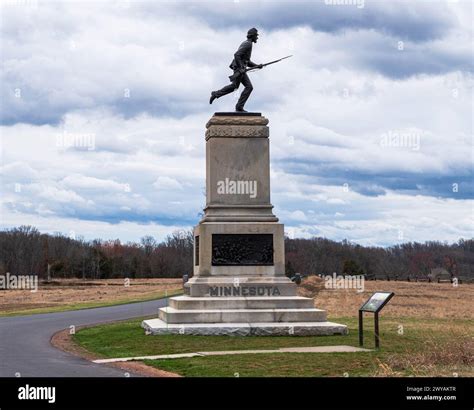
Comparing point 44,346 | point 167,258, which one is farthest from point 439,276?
point 44,346

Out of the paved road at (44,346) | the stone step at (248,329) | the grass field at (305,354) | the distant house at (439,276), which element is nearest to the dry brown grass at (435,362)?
the grass field at (305,354)

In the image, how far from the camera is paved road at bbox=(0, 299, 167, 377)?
12.6 m

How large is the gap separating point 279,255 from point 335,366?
26.7 ft

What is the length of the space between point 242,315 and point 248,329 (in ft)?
2.81

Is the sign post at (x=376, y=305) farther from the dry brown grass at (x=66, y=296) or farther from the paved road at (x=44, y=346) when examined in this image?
the dry brown grass at (x=66, y=296)

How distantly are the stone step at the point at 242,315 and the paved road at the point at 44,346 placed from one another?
3337 mm

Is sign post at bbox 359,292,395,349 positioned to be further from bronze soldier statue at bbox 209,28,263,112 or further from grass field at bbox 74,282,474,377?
bronze soldier statue at bbox 209,28,263,112

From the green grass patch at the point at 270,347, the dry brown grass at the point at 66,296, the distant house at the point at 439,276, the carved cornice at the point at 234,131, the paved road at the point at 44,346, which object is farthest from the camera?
the distant house at the point at 439,276

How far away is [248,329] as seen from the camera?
1869 cm

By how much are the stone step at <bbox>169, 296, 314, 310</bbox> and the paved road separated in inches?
145

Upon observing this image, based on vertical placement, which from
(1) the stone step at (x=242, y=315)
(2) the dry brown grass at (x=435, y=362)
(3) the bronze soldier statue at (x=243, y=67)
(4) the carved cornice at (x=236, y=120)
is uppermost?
(3) the bronze soldier statue at (x=243, y=67)

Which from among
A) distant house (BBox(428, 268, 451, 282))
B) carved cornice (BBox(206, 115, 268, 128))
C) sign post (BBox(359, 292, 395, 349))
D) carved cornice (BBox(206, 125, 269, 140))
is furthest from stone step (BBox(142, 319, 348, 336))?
distant house (BBox(428, 268, 451, 282))

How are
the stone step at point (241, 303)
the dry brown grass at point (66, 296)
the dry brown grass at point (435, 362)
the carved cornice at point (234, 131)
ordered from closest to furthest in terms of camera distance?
the dry brown grass at point (435, 362) < the stone step at point (241, 303) < the carved cornice at point (234, 131) < the dry brown grass at point (66, 296)

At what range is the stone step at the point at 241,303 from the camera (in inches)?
775
